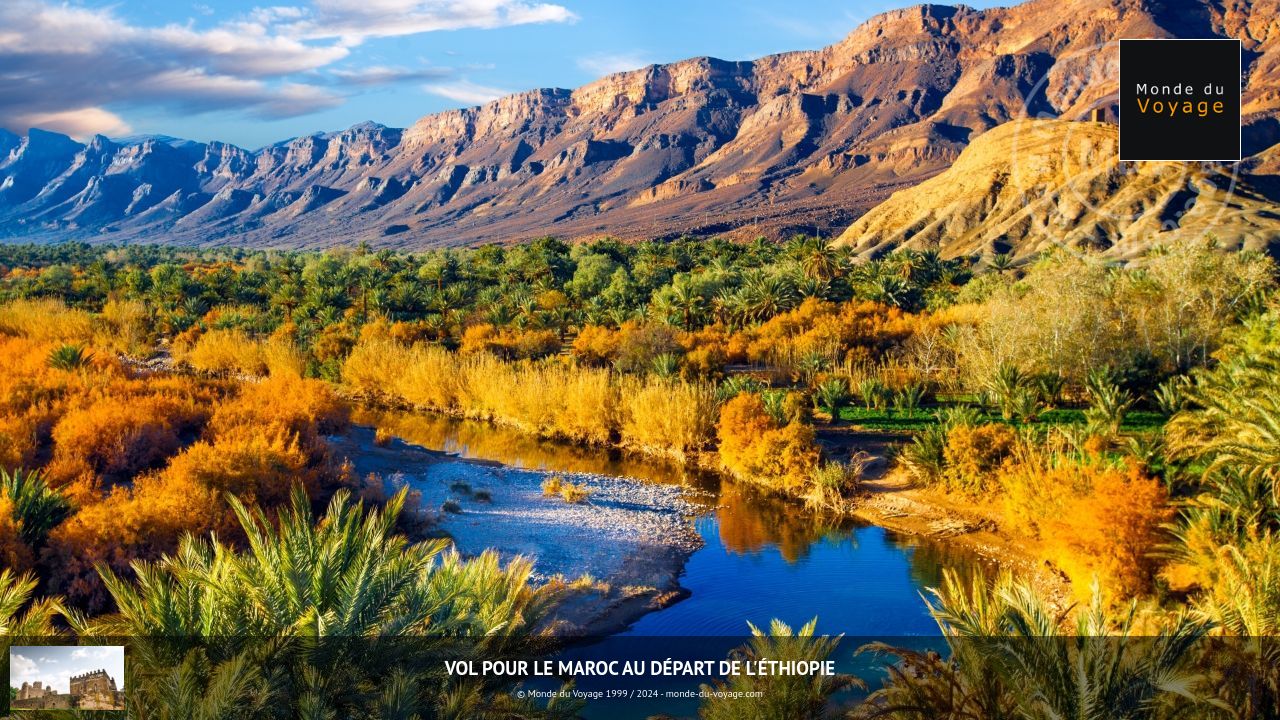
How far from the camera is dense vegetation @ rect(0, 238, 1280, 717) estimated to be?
6.68 metres

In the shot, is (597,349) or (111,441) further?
(597,349)

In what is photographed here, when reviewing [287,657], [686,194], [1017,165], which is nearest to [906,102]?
[686,194]

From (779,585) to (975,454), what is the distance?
5.27 m

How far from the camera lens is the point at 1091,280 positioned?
23672mm

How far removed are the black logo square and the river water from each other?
9.14m

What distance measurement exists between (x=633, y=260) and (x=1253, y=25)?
174 m

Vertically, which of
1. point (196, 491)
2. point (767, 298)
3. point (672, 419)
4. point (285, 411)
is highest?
point (767, 298)

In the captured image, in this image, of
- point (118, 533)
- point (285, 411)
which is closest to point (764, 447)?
point (285, 411)

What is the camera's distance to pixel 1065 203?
6638cm

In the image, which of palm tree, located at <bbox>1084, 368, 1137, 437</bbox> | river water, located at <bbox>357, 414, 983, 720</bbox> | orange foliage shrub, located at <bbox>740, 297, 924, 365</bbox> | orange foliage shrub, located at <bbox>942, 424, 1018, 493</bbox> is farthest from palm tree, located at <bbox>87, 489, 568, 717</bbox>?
orange foliage shrub, located at <bbox>740, 297, 924, 365</bbox>

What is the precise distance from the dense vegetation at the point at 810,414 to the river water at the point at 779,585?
3.84 ft

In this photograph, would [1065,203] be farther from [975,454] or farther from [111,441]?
[111,441]

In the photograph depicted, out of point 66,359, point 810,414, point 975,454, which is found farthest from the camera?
point 810,414

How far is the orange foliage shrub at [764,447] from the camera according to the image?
18.7 meters
